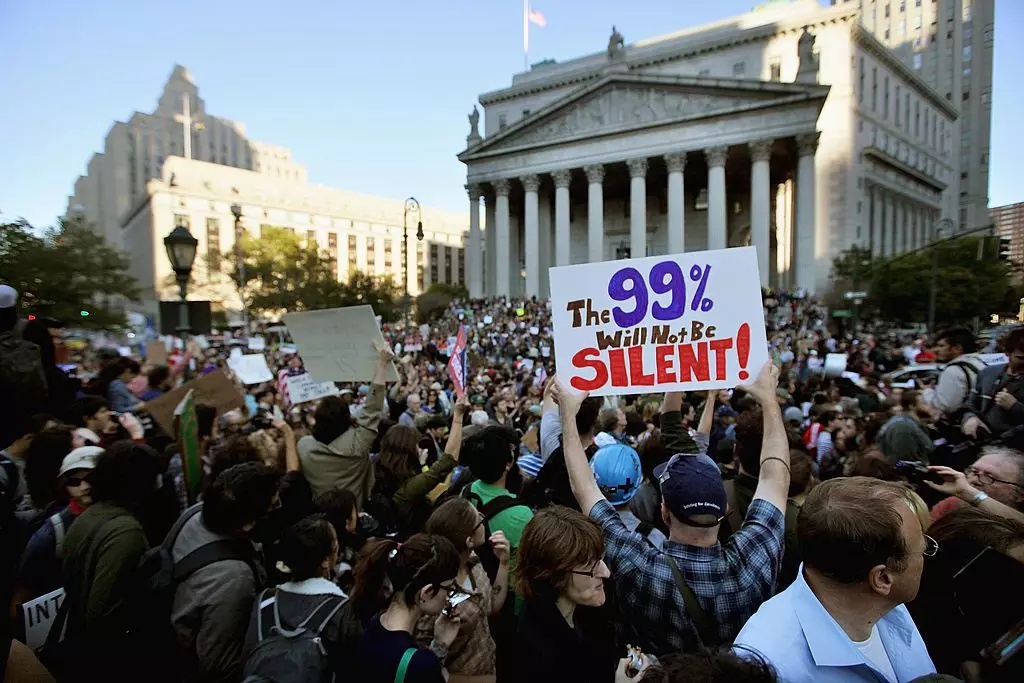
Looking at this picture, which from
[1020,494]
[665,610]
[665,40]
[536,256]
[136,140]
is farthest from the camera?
[136,140]

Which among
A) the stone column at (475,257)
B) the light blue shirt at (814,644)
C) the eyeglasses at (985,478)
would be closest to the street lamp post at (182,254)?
the light blue shirt at (814,644)

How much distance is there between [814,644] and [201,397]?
17.9 ft

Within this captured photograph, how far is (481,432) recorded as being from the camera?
3359 millimetres

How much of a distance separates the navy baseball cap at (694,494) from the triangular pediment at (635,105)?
37139mm

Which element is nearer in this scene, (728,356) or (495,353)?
(728,356)

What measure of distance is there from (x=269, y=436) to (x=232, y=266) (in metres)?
62.0

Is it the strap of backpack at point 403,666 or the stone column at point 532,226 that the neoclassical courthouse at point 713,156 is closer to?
the stone column at point 532,226

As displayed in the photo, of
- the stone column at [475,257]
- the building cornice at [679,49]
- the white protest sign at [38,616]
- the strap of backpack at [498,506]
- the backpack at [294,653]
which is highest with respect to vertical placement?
the building cornice at [679,49]

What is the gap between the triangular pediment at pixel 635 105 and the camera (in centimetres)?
3431

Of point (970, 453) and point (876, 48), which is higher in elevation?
point (876, 48)

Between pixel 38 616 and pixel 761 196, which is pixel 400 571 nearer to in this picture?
pixel 38 616

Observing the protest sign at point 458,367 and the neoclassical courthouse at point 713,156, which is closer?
the protest sign at point 458,367

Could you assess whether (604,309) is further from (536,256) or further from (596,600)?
(536,256)

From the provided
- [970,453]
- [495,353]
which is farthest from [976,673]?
[495,353]
